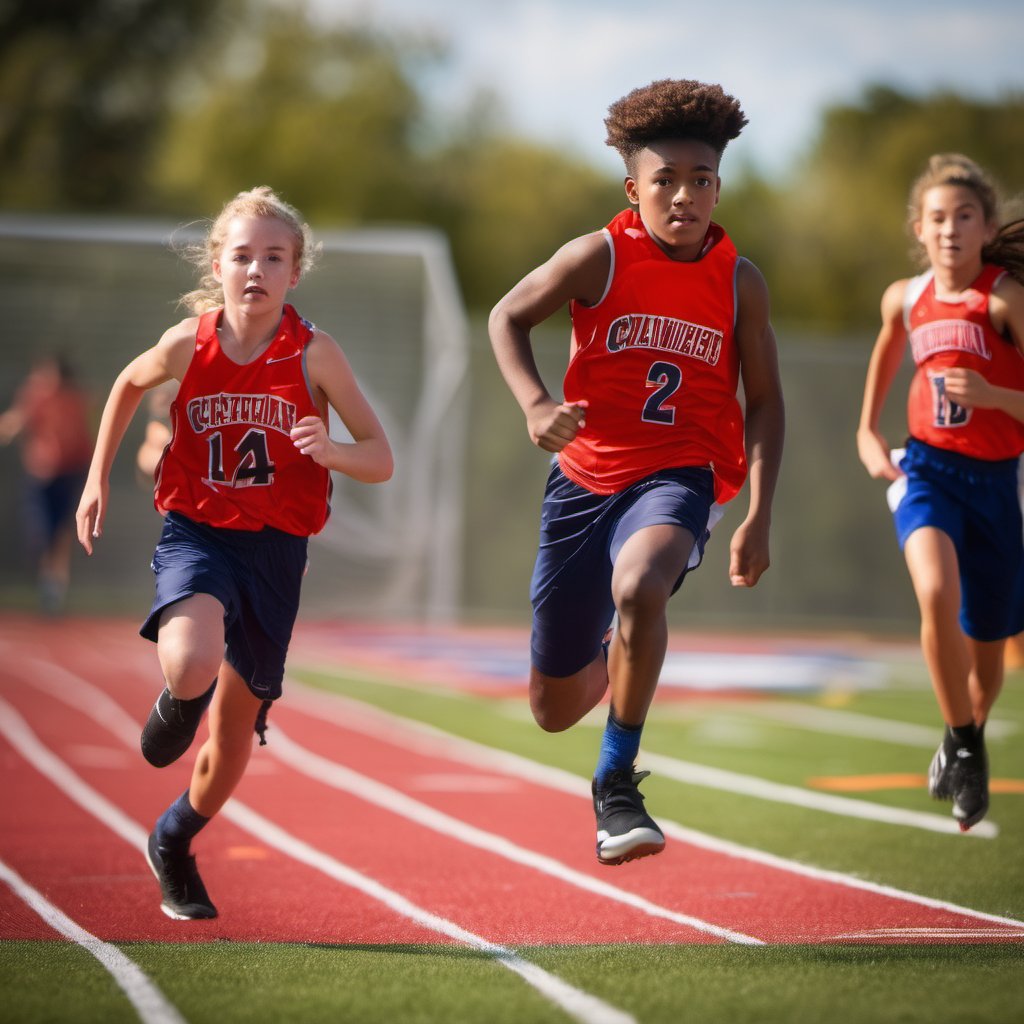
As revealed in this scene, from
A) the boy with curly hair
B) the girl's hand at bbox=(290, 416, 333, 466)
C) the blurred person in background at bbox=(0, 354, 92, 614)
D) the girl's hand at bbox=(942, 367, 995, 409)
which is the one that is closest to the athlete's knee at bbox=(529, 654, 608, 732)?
the boy with curly hair

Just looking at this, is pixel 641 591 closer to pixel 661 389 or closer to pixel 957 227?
pixel 661 389

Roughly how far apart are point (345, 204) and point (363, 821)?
36.9m

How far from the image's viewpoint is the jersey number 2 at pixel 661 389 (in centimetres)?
499

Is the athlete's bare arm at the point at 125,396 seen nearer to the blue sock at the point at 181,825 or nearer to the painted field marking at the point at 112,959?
the blue sock at the point at 181,825

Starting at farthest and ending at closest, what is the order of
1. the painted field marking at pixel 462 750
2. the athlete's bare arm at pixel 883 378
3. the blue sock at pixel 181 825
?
the athlete's bare arm at pixel 883 378
the painted field marking at pixel 462 750
the blue sock at pixel 181 825

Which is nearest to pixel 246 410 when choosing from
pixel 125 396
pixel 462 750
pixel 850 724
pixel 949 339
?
pixel 125 396

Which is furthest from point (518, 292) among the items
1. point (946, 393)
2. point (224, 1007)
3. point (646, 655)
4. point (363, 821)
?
point (363, 821)

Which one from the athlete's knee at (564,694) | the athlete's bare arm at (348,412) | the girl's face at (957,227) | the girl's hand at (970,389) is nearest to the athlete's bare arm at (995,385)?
the girl's hand at (970,389)

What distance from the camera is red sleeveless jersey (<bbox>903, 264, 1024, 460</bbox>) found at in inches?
228

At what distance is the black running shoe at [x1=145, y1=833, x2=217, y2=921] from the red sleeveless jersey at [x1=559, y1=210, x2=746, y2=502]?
5.72 feet

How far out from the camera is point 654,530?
15.5 feet

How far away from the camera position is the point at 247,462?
511 centimetres

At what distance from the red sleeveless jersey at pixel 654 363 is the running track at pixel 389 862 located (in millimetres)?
1421

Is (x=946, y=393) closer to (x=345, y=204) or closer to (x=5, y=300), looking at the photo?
(x=5, y=300)
